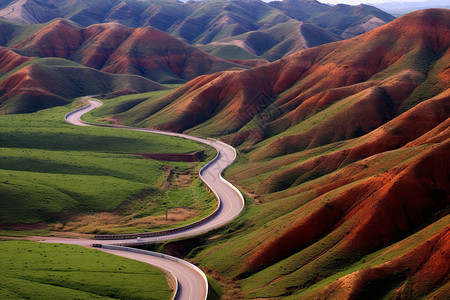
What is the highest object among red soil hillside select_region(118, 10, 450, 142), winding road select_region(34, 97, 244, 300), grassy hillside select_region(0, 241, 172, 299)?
red soil hillside select_region(118, 10, 450, 142)

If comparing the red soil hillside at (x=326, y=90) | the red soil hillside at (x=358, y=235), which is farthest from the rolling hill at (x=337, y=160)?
the red soil hillside at (x=326, y=90)

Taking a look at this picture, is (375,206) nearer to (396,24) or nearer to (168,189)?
(168,189)

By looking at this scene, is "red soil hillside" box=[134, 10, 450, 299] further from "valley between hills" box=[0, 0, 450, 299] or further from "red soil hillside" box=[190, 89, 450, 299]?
"valley between hills" box=[0, 0, 450, 299]

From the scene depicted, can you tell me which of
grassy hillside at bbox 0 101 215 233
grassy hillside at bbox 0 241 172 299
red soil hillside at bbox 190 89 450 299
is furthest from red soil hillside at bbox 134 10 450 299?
grassy hillside at bbox 0 101 215 233

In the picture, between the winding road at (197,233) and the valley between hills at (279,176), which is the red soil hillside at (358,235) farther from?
the winding road at (197,233)

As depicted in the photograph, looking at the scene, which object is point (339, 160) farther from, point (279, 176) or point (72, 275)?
point (72, 275)
